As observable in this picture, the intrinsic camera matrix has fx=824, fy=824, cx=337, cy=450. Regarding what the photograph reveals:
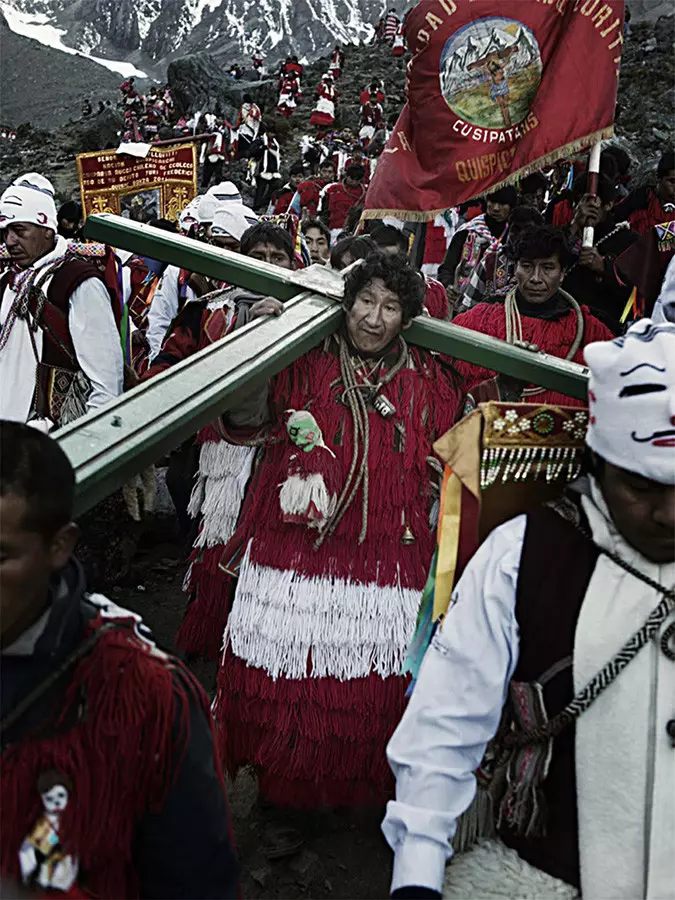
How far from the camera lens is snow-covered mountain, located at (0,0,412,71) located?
87.6 m

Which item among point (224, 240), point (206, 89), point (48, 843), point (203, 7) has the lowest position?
point (48, 843)

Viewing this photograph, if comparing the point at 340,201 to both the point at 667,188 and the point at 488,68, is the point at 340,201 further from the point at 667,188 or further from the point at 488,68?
the point at 488,68

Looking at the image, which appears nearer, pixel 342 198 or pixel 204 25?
pixel 342 198

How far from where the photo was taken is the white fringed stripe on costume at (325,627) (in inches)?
102

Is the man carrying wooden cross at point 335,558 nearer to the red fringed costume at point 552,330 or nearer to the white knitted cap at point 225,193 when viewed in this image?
the red fringed costume at point 552,330

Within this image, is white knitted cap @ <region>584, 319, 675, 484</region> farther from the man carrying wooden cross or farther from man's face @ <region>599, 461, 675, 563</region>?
the man carrying wooden cross

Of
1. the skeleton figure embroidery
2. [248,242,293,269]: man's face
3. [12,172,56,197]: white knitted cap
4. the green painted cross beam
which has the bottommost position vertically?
the skeleton figure embroidery

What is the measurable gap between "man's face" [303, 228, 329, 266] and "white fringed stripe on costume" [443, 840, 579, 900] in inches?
216

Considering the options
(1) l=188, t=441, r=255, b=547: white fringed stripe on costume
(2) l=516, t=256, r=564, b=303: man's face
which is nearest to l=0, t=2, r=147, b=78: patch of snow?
(1) l=188, t=441, r=255, b=547: white fringed stripe on costume

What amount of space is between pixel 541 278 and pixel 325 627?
184 centimetres

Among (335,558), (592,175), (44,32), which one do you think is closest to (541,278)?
(592,175)

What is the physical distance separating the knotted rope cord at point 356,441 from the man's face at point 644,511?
1234 mm

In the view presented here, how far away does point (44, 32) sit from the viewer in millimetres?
74000

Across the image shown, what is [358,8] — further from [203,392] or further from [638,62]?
[203,392]
